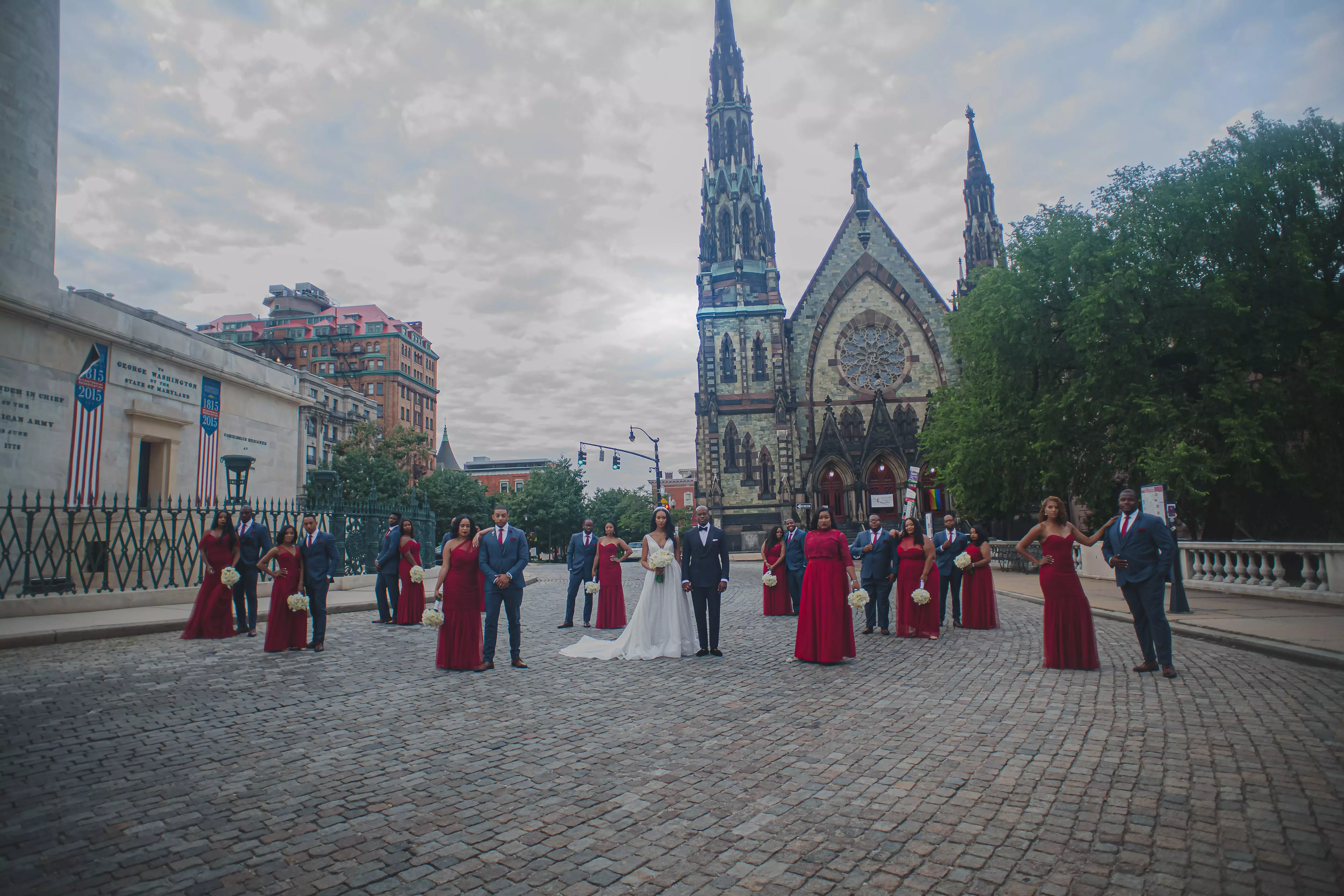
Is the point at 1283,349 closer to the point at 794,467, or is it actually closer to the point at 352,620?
the point at 352,620

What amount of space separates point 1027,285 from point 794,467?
25.2m

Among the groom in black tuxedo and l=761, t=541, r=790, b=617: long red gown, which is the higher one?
the groom in black tuxedo

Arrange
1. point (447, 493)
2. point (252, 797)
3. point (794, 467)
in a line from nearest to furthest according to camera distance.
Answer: point (252, 797)
point (794, 467)
point (447, 493)

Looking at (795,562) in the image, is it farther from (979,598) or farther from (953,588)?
(979,598)

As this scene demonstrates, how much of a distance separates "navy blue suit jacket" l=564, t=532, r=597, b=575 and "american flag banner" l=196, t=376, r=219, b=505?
532 inches

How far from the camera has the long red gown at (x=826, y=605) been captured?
830 cm

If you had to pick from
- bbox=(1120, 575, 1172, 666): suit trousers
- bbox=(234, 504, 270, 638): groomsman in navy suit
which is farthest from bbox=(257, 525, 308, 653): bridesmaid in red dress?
bbox=(1120, 575, 1172, 666): suit trousers

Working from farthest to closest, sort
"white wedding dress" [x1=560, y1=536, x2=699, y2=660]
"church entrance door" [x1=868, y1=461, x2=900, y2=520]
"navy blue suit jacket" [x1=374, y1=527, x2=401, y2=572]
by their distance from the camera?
"church entrance door" [x1=868, y1=461, x2=900, y2=520] → "navy blue suit jacket" [x1=374, y1=527, x2=401, y2=572] → "white wedding dress" [x1=560, y1=536, x2=699, y2=660]

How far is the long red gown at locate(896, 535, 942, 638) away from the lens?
35.1ft

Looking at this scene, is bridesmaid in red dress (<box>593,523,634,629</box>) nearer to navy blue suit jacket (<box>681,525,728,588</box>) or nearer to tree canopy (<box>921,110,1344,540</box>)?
navy blue suit jacket (<box>681,525,728,588</box>)

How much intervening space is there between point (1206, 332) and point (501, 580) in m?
19.7

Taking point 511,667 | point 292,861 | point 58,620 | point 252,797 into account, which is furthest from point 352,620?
point 292,861

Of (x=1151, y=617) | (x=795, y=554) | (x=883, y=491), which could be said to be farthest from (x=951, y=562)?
(x=883, y=491)

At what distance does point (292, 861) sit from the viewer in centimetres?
346
